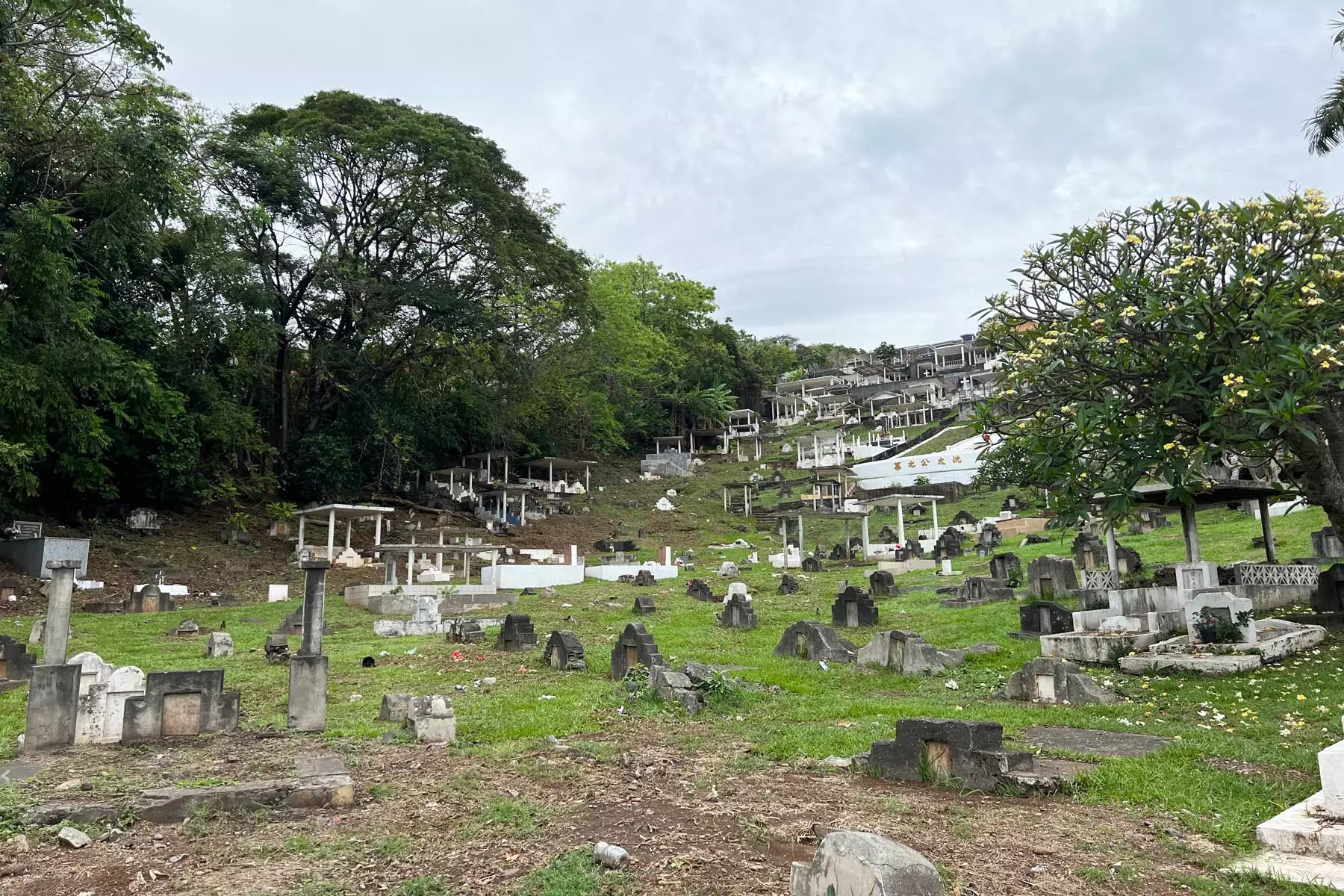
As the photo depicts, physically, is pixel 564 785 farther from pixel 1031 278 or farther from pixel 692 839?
pixel 1031 278

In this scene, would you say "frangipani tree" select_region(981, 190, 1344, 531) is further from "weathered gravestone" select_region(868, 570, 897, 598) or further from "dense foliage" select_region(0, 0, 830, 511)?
"dense foliage" select_region(0, 0, 830, 511)

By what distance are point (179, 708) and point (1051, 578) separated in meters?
16.5

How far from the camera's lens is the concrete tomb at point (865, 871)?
3180 millimetres

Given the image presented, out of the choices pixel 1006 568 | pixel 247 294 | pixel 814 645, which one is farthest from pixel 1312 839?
pixel 247 294

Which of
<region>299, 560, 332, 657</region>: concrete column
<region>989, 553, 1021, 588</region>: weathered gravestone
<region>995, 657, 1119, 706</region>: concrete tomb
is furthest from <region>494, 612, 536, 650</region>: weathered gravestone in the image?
<region>989, 553, 1021, 588</region>: weathered gravestone

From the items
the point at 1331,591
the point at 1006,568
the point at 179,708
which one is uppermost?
the point at 1006,568

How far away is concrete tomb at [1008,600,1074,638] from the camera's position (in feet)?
45.5

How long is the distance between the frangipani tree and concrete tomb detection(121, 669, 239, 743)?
368 inches

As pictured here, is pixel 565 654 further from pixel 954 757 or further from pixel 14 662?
pixel 14 662

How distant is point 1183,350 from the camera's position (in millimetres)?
9242

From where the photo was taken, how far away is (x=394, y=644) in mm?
15898

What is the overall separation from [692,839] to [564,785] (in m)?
1.57

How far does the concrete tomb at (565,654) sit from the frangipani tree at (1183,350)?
6.84 meters

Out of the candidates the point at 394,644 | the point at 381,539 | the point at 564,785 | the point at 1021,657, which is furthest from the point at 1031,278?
the point at 381,539
